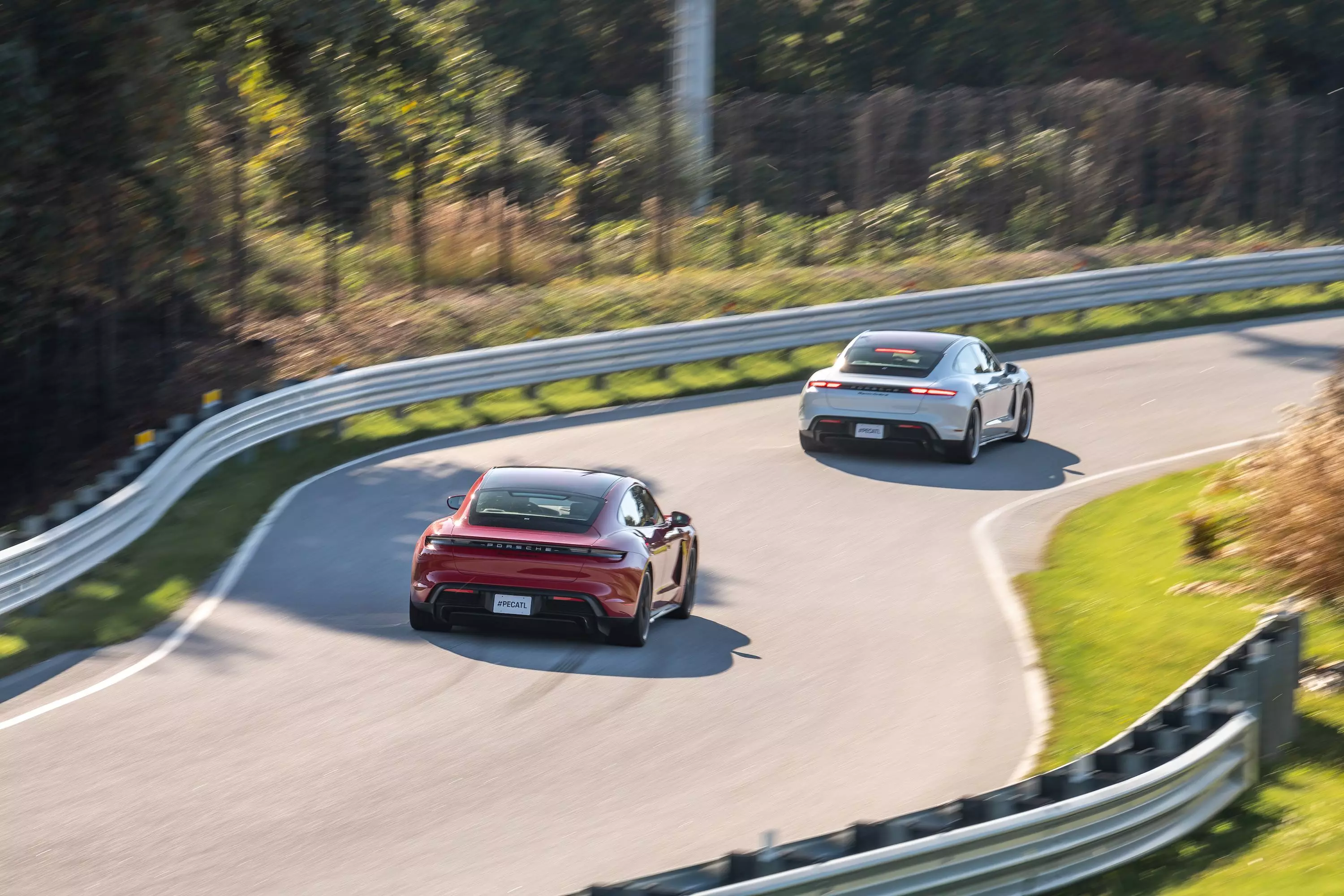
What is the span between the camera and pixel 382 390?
70.4 ft

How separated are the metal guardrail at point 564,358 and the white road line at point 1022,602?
693 centimetres

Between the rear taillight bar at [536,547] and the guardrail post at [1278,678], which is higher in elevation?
the rear taillight bar at [536,547]

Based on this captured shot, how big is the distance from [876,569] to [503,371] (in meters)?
8.34

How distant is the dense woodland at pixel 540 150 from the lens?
2033 centimetres

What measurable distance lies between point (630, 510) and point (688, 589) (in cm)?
121

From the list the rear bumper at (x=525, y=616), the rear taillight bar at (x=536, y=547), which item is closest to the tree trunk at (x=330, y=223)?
the rear bumper at (x=525, y=616)

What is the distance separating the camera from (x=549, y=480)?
1326 cm

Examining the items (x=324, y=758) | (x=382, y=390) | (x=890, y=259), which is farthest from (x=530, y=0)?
(x=324, y=758)

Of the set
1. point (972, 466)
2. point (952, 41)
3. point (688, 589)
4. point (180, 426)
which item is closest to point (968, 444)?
point (972, 466)

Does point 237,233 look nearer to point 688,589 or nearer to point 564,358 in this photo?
point 564,358

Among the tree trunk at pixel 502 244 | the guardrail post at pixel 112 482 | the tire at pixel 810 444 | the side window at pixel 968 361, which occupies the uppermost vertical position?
the tree trunk at pixel 502 244

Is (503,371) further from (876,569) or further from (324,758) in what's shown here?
(324,758)

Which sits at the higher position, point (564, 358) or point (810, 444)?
point (564, 358)

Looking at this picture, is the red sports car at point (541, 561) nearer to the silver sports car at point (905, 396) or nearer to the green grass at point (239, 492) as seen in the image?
the green grass at point (239, 492)
